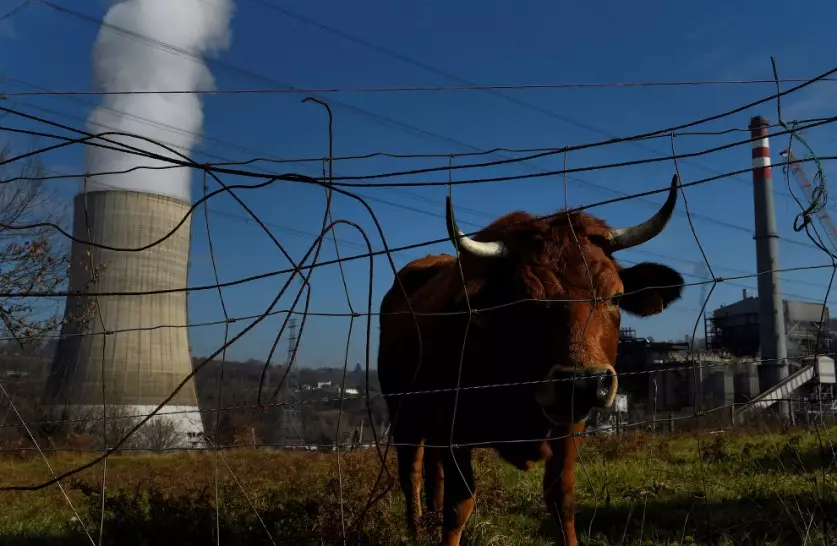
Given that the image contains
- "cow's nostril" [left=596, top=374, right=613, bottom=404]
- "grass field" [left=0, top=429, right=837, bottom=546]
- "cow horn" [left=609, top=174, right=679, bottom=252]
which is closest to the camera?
"cow's nostril" [left=596, top=374, right=613, bottom=404]

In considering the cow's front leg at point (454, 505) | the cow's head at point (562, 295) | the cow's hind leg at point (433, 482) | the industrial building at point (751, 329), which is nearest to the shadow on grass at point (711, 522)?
the cow's front leg at point (454, 505)

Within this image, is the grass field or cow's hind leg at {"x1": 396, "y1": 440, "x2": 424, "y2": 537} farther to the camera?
cow's hind leg at {"x1": 396, "y1": 440, "x2": 424, "y2": 537}

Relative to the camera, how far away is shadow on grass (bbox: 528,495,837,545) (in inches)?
144

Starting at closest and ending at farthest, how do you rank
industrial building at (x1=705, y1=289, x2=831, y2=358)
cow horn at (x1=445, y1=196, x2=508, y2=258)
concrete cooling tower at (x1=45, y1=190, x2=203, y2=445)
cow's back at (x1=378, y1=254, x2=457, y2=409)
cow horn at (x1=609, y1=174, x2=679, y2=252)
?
cow horn at (x1=445, y1=196, x2=508, y2=258), cow horn at (x1=609, y1=174, x2=679, y2=252), cow's back at (x1=378, y1=254, x2=457, y2=409), concrete cooling tower at (x1=45, y1=190, x2=203, y2=445), industrial building at (x1=705, y1=289, x2=831, y2=358)

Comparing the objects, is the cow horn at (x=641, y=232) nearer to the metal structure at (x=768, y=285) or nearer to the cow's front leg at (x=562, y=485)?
the cow's front leg at (x=562, y=485)

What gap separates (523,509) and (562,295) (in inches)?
88.9

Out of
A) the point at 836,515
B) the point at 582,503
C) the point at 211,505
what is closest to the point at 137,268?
the point at 211,505

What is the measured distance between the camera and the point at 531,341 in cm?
328

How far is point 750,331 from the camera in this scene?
1399 inches

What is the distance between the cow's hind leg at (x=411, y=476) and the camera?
4.59 metres

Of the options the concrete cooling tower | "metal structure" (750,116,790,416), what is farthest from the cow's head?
"metal structure" (750,116,790,416)

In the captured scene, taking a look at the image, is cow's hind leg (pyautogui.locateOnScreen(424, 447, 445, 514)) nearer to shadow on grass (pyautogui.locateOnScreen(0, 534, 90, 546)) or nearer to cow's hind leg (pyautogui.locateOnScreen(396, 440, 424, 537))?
cow's hind leg (pyautogui.locateOnScreen(396, 440, 424, 537))

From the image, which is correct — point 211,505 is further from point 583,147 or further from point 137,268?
point 137,268

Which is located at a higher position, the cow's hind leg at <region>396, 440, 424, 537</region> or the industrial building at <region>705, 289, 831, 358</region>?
the industrial building at <region>705, 289, 831, 358</region>
